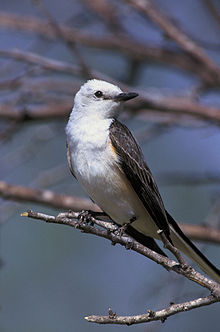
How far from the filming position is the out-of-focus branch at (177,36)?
215 inches

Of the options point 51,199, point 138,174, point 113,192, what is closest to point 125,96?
point 138,174

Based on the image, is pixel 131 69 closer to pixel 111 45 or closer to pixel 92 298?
pixel 111 45

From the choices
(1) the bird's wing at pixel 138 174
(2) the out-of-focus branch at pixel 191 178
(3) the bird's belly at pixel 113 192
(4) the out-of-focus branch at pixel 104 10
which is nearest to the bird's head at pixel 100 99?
(1) the bird's wing at pixel 138 174

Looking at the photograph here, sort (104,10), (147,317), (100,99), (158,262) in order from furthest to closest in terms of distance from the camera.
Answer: (104,10)
(100,99)
(158,262)
(147,317)

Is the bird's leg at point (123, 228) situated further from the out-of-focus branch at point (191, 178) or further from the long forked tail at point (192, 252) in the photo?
the out-of-focus branch at point (191, 178)

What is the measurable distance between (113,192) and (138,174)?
22 centimetres

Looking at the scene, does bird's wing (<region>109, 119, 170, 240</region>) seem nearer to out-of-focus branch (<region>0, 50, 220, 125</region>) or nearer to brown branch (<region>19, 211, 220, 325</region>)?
brown branch (<region>19, 211, 220, 325</region>)

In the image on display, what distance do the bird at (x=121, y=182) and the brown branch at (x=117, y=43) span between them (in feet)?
7.33

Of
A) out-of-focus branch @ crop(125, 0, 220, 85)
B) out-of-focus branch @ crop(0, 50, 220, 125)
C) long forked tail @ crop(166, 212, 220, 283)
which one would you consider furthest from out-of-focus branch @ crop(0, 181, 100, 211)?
out-of-focus branch @ crop(125, 0, 220, 85)

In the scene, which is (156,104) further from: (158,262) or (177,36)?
(158,262)

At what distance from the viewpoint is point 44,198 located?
513 centimetres

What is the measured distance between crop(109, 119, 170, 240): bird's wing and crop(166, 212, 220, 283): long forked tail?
174mm

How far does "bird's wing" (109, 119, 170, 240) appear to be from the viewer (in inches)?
149

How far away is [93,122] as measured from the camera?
4.14 metres
